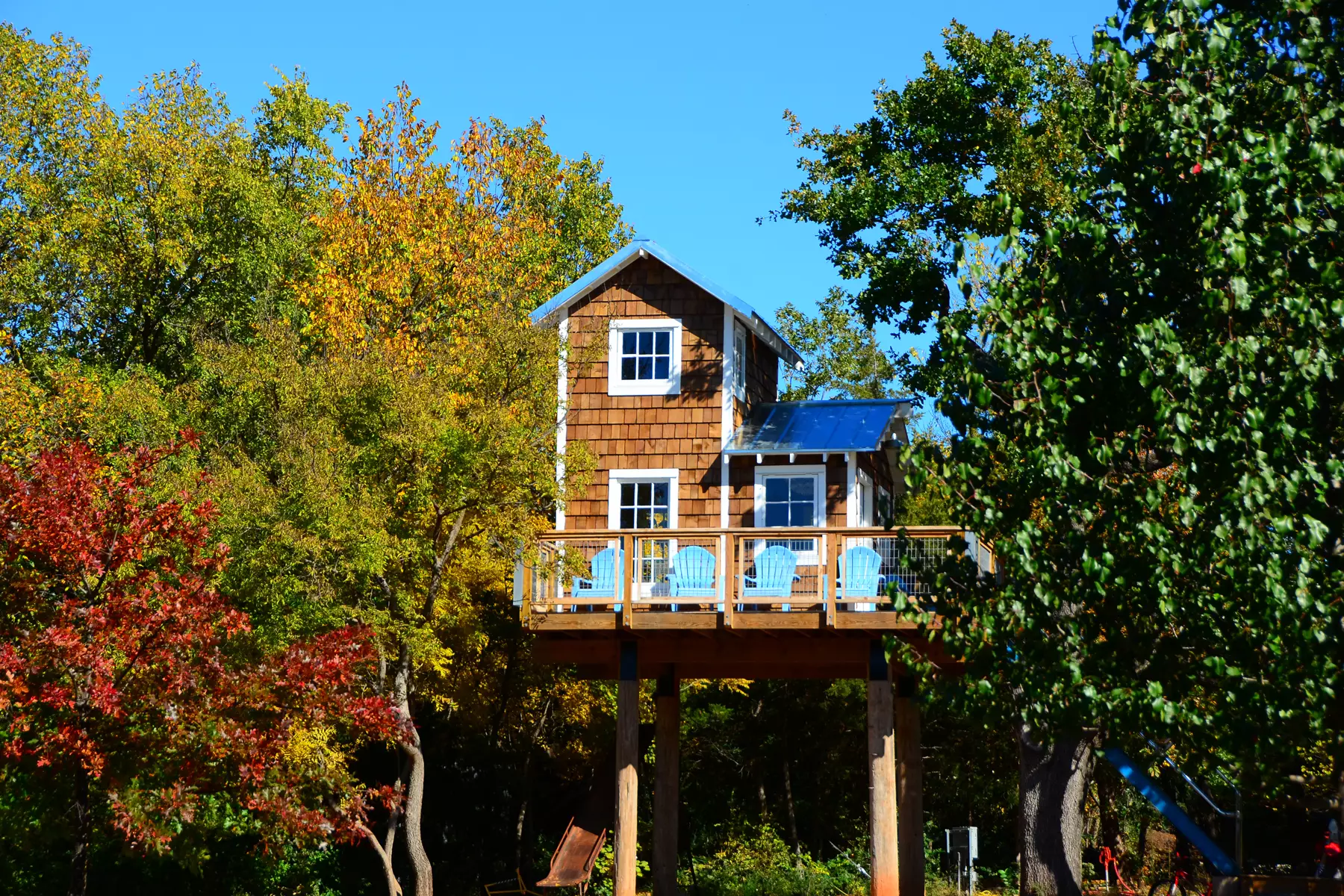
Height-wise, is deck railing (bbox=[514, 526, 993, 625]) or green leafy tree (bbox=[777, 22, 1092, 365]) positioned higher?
green leafy tree (bbox=[777, 22, 1092, 365])

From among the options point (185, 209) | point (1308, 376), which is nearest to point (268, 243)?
point (185, 209)

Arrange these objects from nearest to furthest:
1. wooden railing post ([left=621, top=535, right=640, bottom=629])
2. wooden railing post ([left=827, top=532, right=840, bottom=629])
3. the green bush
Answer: wooden railing post ([left=827, top=532, right=840, bottom=629])
wooden railing post ([left=621, top=535, right=640, bottom=629])
the green bush

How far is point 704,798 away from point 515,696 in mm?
5088

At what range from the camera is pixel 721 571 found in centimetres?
1886

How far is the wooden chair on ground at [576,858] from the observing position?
2234 centimetres

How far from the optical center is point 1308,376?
1078cm

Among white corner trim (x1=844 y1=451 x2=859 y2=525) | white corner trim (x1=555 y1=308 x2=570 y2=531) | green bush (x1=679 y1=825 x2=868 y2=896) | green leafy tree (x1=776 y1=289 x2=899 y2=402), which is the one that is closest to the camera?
white corner trim (x1=844 y1=451 x2=859 y2=525)

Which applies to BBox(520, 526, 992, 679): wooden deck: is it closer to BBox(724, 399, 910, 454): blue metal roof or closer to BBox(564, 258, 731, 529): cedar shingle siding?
BBox(564, 258, 731, 529): cedar shingle siding

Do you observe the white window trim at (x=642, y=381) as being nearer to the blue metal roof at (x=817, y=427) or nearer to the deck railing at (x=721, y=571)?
the blue metal roof at (x=817, y=427)

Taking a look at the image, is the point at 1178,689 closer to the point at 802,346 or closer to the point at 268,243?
the point at 268,243

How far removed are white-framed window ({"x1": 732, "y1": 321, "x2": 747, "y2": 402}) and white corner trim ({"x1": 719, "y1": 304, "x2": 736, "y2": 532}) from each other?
0.08 m

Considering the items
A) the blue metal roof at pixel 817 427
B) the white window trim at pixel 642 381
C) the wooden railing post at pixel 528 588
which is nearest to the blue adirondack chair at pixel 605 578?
the wooden railing post at pixel 528 588

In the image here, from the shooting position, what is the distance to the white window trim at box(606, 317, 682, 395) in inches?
894

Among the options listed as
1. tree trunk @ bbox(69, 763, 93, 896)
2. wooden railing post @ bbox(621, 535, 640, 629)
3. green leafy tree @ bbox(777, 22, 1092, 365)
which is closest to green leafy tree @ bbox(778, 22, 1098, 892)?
green leafy tree @ bbox(777, 22, 1092, 365)
